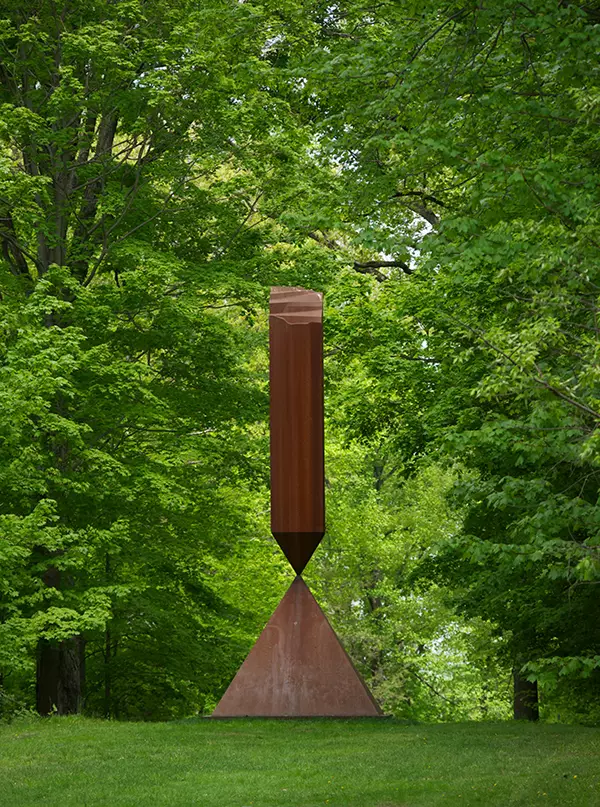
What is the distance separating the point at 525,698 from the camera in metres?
20.2

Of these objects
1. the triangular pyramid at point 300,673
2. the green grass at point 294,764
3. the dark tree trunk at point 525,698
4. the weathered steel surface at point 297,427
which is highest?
the weathered steel surface at point 297,427

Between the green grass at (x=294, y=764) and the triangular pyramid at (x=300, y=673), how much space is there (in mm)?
224

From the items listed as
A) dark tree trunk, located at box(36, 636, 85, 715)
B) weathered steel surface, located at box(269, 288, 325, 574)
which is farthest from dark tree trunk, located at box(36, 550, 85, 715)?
weathered steel surface, located at box(269, 288, 325, 574)

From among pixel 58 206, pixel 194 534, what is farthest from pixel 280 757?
pixel 58 206

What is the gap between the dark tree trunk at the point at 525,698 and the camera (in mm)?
19828

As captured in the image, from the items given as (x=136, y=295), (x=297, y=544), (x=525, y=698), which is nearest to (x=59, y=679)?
(x=297, y=544)

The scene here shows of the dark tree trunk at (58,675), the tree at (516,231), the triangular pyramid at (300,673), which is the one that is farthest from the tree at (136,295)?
the tree at (516,231)

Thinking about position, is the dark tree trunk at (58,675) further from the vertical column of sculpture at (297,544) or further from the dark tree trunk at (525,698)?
the dark tree trunk at (525,698)

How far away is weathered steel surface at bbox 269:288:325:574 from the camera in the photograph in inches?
595

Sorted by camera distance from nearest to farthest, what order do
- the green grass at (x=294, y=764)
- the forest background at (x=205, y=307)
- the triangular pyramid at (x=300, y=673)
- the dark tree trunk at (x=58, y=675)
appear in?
1. the green grass at (x=294, y=764)
2. the forest background at (x=205, y=307)
3. the triangular pyramid at (x=300, y=673)
4. the dark tree trunk at (x=58, y=675)

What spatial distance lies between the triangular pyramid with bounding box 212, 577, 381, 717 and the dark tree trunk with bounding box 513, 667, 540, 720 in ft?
14.5

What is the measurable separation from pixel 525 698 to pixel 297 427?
7.99m

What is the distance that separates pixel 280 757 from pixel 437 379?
8695 mm

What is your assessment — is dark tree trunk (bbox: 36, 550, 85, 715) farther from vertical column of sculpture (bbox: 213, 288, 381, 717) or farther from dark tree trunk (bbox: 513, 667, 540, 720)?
dark tree trunk (bbox: 513, 667, 540, 720)
